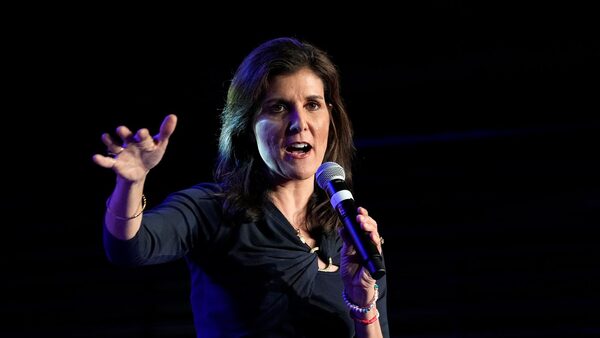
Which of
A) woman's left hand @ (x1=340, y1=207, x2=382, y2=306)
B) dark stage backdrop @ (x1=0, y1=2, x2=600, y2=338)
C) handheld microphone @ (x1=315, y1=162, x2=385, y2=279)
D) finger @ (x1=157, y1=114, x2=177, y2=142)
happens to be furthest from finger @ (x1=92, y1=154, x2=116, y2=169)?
dark stage backdrop @ (x1=0, y1=2, x2=600, y2=338)

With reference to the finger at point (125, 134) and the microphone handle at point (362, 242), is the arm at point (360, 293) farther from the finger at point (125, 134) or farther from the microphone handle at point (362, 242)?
the finger at point (125, 134)

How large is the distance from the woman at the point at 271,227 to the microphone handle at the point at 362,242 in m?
0.02

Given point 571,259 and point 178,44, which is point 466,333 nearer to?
point 571,259

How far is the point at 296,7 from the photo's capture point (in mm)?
3064

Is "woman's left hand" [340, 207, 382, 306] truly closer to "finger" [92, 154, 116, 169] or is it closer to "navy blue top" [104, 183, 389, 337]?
"navy blue top" [104, 183, 389, 337]

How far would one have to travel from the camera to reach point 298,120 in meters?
1.64

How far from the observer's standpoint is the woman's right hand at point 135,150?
46.8 inches

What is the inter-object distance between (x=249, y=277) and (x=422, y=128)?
177 cm

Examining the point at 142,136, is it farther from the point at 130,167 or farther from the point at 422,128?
the point at 422,128

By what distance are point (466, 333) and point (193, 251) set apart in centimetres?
203

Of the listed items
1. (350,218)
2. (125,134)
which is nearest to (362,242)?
(350,218)

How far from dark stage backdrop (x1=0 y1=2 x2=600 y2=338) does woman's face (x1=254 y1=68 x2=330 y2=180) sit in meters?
1.36

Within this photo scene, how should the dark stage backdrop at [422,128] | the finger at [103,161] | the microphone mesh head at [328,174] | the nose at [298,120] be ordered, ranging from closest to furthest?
the finger at [103,161] < the microphone mesh head at [328,174] < the nose at [298,120] < the dark stage backdrop at [422,128]

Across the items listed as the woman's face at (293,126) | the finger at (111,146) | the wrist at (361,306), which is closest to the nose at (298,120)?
the woman's face at (293,126)
